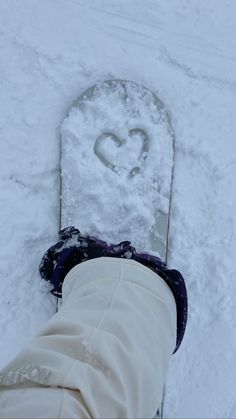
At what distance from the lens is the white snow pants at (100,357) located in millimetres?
653

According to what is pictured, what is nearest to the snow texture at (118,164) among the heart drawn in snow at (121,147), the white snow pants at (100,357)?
the heart drawn in snow at (121,147)

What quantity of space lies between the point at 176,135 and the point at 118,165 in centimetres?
18

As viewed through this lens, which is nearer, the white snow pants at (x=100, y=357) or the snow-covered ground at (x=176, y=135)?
the white snow pants at (x=100, y=357)

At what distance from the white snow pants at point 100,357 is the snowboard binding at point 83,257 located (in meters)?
0.12

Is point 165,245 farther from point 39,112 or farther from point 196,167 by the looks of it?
point 39,112

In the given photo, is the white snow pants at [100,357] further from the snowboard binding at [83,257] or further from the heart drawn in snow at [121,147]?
the heart drawn in snow at [121,147]

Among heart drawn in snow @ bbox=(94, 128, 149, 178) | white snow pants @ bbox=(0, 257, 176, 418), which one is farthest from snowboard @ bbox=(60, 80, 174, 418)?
white snow pants @ bbox=(0, 257, 176, 418)

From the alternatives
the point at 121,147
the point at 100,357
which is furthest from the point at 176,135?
the point at 100,357

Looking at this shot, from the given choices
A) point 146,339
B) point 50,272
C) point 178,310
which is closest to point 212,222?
point 178,310

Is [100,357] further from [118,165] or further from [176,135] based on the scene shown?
[176,135]

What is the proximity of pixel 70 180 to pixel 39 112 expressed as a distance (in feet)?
0.62

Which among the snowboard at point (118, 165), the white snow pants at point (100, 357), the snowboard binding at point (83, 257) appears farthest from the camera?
the snowboard at point (118, 165)

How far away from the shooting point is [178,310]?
1.10 meters

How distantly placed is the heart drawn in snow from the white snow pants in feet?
1.19
